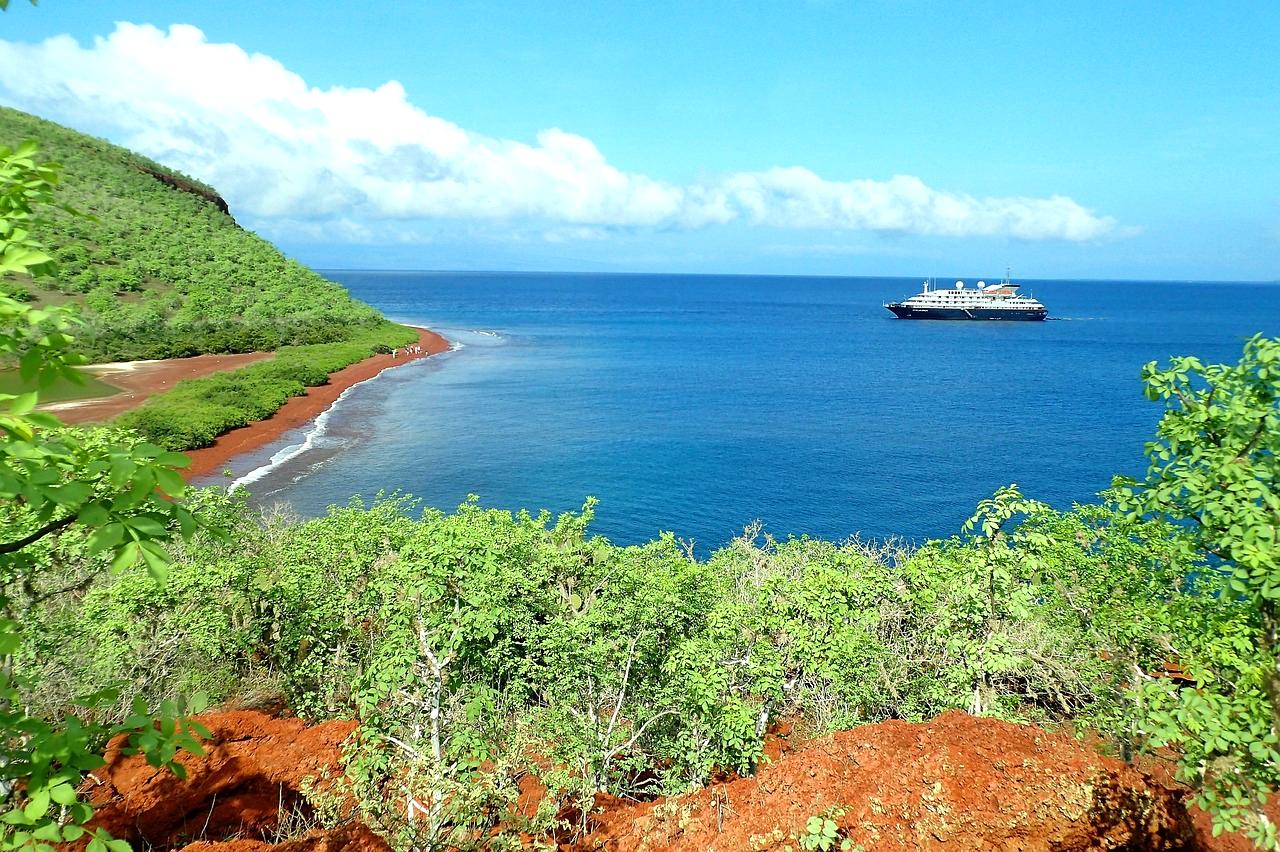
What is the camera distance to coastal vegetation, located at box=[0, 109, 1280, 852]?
6.16 meters

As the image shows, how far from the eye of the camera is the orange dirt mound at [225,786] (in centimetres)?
1020

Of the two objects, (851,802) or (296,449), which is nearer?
(851,802)

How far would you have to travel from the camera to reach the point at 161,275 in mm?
105000

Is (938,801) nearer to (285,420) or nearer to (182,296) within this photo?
(285,420)

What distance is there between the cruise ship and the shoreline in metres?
118

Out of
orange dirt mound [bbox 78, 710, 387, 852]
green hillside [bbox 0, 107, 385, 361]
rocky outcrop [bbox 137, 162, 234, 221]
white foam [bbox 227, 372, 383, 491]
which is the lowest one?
white foam [bbox 227, 372, 383, 491]

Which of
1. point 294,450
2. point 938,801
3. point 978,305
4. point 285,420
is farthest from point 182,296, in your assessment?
point 978,305

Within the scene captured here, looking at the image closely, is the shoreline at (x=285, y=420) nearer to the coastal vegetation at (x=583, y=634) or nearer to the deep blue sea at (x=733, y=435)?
the deep blue sea at (x=733, y=435)

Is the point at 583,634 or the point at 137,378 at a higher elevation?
the point at 583,634

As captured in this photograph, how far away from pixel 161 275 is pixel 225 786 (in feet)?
375

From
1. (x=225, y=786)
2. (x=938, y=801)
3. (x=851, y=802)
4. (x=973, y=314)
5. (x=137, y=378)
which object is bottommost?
(x=137, y=378)

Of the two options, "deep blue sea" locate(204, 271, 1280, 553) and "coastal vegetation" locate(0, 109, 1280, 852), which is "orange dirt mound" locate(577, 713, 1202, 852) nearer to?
"coastal vegetation" locate(0, 109, 1280, 852)

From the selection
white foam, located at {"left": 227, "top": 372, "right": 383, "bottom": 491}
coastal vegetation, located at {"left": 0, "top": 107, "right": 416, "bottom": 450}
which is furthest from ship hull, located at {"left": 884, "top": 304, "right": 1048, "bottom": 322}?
white foam, located at {"left": 227, "top": 372, "right": 383, "bottom": 491}

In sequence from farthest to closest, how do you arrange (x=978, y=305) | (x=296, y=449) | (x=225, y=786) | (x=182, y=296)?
1. (x=978, y=305)
2. (x=182, y=296)
3. (x=296, y=449)
4. (x=225, y=786)
